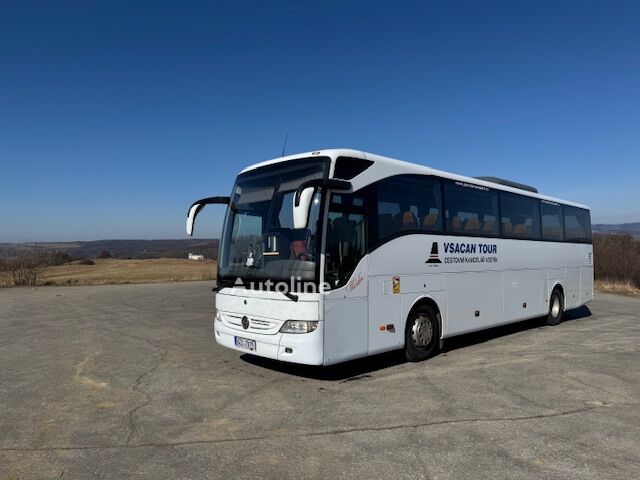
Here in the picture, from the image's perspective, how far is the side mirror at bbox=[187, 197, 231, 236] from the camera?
27.3 ft

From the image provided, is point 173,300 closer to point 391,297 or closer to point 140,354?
point 140,354

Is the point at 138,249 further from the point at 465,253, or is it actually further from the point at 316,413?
the point at 316,413

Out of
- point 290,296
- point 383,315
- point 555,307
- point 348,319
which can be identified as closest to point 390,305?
point 383,315

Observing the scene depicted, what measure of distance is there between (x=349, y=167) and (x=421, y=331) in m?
3.15

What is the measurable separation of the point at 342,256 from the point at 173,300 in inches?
564

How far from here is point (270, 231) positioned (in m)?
7.52

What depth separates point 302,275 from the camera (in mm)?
6840

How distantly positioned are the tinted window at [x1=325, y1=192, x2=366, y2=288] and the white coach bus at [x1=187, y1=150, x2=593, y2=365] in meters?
0.01

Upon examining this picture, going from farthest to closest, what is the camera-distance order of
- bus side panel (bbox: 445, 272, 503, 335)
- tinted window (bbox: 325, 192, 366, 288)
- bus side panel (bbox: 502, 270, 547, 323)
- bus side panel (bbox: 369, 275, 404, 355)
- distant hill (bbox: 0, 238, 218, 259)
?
distant hill (bbox: 0, 238, 218, 259) < bus side panel (bbox: 502, 270, 547, 323) < bus side panel (bbox: 445, 272, 503, 335) < bus side panel (bbox: 369, 275, 404, 355) < tinted window (bbox: 325, 192, 366, 288)

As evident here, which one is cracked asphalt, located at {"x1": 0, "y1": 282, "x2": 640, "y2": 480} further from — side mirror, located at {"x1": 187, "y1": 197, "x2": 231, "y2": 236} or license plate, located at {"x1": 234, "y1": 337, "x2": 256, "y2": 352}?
side mirror, located at {"x1": 187, "y1": 197, "x2": 231, "y2": 236}

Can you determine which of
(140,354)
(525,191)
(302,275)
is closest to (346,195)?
(302,275)

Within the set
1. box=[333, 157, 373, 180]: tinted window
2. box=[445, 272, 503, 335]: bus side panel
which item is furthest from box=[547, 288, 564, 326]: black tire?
box=[333, 157, 373, 180]: tinted window

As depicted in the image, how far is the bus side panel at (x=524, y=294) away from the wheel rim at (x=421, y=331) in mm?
3077

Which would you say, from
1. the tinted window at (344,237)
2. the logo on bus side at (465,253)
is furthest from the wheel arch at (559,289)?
the tinted window at (344,237)
